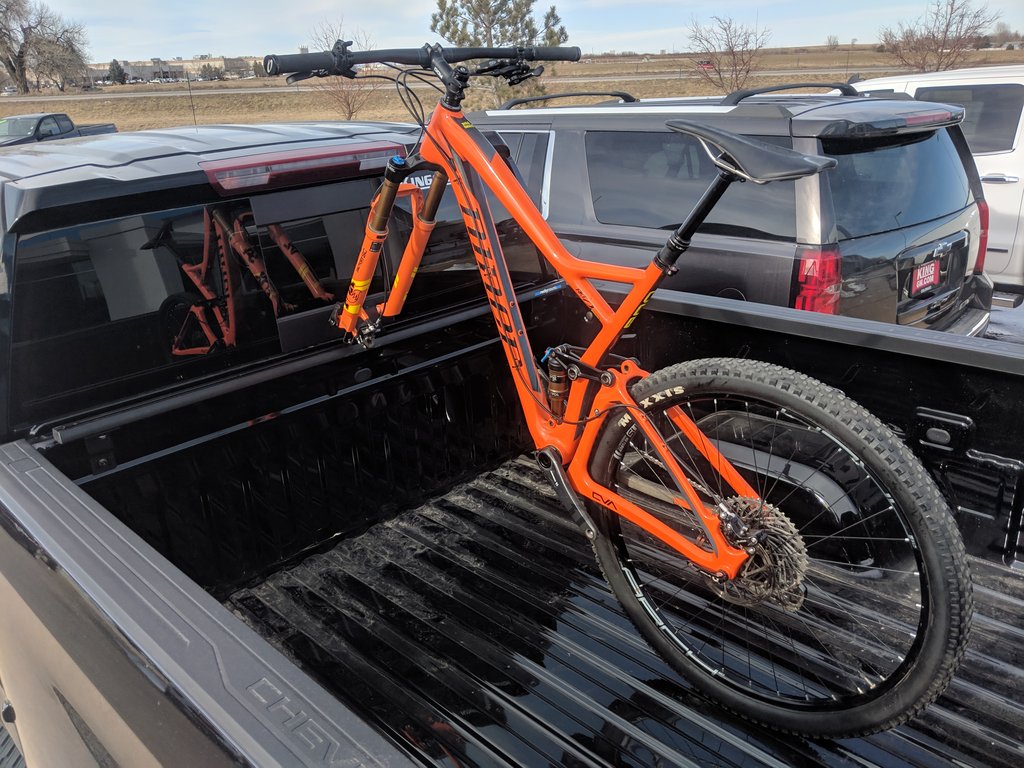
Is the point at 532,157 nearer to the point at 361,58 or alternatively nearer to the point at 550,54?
the point at 550,54

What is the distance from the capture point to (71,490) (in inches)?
64.7

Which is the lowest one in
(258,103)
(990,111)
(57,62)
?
(990,111)

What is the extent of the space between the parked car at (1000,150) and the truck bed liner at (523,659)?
594 centimetres

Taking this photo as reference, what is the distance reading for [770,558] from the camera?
1.95 metres

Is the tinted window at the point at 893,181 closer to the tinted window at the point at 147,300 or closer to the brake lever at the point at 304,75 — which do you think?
the brake lever at the point at 304,75

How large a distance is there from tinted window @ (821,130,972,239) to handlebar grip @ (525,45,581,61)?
183cm

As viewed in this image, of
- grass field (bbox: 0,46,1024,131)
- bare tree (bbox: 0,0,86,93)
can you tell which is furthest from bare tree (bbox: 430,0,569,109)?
bare tree (bbox: 0,0,86,93)

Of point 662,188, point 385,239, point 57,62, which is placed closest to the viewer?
point 385,239

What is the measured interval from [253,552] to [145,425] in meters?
0.59

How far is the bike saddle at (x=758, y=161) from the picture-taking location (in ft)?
5.92

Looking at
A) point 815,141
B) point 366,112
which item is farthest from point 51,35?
point 815,141

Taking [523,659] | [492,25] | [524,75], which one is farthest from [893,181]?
[492,25]

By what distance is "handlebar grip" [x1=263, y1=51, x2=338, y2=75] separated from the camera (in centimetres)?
220

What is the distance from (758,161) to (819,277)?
2420mm
